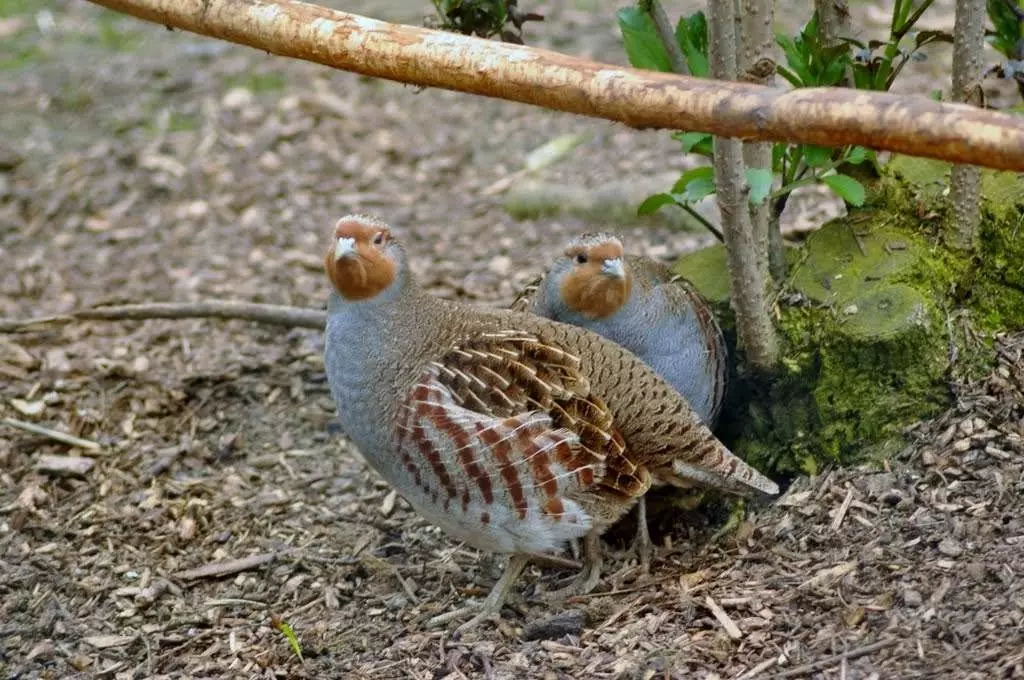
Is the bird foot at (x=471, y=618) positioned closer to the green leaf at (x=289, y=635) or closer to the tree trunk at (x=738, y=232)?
the green leaf at (x=289, y=635)

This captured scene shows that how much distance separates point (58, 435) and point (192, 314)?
0.89 m

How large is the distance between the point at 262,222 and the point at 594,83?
447cm

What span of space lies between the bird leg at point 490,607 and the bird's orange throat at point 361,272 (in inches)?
42.3

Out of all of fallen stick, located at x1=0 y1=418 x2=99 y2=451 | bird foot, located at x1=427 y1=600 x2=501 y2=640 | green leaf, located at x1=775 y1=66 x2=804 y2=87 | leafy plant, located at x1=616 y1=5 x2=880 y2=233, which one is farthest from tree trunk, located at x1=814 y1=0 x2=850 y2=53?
fallen stick, located at x1=0 y1=418 x2=99 y2=451

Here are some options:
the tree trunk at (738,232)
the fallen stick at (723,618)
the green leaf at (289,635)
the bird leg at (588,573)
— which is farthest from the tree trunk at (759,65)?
the green leaf at (289,635)

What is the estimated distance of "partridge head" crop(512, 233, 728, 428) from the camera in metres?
4.54

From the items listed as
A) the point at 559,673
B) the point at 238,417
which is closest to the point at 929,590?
the point at 559,673

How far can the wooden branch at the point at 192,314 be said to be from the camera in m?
5.68

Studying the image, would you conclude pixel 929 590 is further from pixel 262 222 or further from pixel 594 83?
pixel 262 222

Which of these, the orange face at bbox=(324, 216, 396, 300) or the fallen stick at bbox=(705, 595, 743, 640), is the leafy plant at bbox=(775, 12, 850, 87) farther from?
the fallen stick at bbox=(705, 595, 743, 640)

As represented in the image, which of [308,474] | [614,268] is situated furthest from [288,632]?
[614,268]

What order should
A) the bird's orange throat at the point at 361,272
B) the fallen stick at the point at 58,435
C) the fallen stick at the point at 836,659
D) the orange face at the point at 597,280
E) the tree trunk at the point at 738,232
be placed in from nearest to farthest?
the fallen stick at the point at 836,659
the tree trunk at the point at 738,232
the bird's orange throat at the point at 361,272
the orange face at the point at 597,280
the fallen stick at the point at 58,435

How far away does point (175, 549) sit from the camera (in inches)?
184

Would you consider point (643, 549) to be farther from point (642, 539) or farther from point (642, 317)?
point (642, 317)
